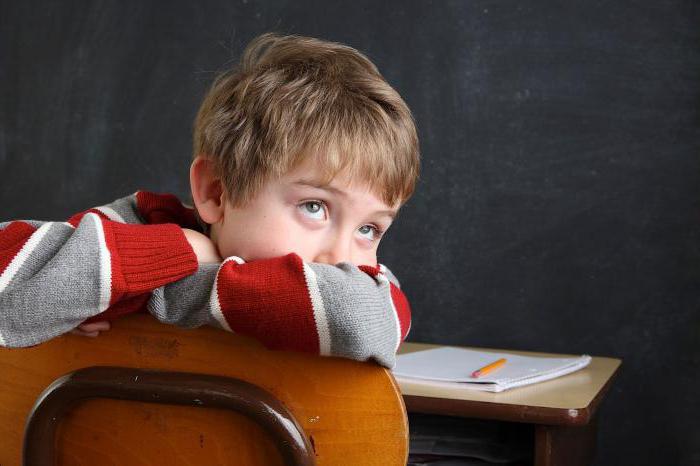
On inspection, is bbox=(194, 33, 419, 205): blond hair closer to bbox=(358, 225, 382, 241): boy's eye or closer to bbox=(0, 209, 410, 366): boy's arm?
bbox=(358, 225, 382, 241): boy's eye

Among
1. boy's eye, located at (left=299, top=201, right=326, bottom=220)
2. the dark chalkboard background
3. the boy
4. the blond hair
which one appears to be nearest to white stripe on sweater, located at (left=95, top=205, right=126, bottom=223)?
the boy

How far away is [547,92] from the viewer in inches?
74.5

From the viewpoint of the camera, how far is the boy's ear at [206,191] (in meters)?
1.03

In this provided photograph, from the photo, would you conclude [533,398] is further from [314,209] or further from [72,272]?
[72,272]

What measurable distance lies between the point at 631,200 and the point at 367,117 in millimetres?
1051

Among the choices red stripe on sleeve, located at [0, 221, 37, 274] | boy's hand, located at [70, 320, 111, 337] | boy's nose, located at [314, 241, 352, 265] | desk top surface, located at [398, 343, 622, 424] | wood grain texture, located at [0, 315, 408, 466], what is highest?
red stripe on sleeve, located at [0, 221, 37, 274]

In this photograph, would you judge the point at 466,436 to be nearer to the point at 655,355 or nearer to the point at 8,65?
the point at 655,355

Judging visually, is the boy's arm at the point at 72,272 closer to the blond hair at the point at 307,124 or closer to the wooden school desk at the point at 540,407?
the blond hair at the point at 307,124

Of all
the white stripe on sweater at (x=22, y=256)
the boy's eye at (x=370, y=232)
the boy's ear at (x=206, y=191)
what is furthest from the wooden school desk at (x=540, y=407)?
the white stripe on sweater at (x=22, y=256)

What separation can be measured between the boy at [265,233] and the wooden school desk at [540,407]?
10.9 inches

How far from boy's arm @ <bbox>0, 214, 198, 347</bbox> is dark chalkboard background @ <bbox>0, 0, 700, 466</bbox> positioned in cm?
130

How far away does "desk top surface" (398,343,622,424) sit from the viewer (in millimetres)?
1113

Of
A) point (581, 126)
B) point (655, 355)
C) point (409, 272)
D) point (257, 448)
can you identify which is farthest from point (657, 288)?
point (257, 448)

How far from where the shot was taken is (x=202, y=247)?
0.93 m
